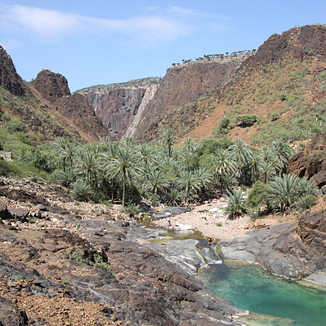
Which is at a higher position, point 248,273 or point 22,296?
point 22,296

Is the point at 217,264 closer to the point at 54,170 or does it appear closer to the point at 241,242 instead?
the point at 241,242

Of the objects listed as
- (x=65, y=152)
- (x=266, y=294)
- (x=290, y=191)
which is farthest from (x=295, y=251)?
(x=65, y=152)

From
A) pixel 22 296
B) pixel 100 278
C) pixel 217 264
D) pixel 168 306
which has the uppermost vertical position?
pixel 22 296

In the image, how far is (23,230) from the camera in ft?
47.0

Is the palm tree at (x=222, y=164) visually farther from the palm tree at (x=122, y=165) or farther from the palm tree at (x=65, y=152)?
the palm tree at (x=65, y=152)

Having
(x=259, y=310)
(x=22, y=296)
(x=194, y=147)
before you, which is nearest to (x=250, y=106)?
(x=194, y=147)

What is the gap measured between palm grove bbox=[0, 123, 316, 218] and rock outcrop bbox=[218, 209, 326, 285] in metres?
5.61

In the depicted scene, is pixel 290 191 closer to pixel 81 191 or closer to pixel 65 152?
pixel 81 191

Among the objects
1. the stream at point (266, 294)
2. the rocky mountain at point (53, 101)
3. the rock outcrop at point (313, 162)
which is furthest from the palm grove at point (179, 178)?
the rocky mountain at point (53, 101)

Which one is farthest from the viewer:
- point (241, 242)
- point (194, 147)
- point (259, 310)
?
point (194, 147)

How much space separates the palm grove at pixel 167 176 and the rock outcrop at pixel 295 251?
18.4 ft

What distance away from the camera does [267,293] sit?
1536cm

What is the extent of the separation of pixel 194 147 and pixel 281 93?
3003 centimetres

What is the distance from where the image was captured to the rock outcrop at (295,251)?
16.8 meters
